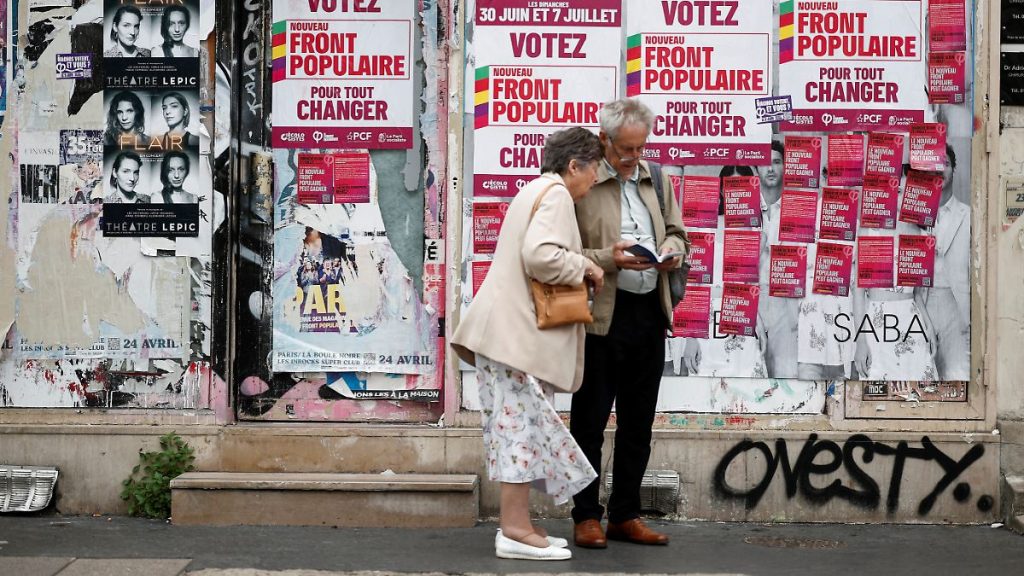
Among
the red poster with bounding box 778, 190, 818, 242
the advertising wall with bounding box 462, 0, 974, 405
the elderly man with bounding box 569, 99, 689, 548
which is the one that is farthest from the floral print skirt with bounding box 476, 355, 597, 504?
the red poster with bounding box 778, 190, 818, 242

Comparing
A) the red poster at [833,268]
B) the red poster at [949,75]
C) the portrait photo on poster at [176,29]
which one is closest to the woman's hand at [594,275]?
the red poster at [833,268]

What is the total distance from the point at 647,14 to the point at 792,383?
6.72ft

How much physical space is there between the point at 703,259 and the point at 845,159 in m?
0.89

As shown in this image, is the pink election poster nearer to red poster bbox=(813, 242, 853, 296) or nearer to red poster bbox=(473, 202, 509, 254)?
red poster bbox=(473, 202, 509, 254)

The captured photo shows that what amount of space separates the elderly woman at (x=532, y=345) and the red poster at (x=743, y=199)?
1.38 m

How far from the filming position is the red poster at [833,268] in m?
6.50

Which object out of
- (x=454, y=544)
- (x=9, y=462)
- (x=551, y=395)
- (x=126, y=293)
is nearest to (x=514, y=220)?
(x=551, y=395)

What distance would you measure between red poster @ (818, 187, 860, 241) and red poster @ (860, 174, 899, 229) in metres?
0.07

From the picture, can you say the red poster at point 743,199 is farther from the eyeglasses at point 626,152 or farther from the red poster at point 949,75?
the eyeglasses at point 626,152

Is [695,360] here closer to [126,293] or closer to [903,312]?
[903,312]

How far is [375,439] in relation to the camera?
6.49 metres

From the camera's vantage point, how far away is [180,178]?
6.64 metres

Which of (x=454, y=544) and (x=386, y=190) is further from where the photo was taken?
(x=386, y=190)

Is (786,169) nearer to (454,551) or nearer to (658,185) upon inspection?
(658,185)
